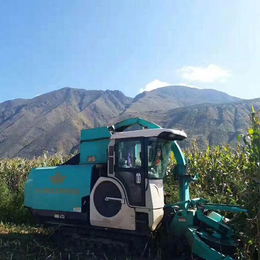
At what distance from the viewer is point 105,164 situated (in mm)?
7574

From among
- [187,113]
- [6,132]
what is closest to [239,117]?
[187,113]

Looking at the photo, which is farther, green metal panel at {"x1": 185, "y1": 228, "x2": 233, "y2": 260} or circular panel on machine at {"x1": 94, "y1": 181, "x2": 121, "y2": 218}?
circular panel on machine at {"x1": 94, "y1": 181, "x2": 121, "y2": 218}

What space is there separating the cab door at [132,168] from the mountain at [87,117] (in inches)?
1946

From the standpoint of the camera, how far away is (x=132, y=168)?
690cm

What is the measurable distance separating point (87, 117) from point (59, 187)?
130m

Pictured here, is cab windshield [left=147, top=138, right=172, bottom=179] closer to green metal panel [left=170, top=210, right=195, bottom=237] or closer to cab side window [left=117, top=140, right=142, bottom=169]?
cab side window [left=117, top=140, right=142, bottom=169]

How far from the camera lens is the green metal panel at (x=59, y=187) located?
295 inches

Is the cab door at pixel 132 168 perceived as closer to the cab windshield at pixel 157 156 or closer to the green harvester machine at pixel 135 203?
the green harvester machine at pixel 135 203

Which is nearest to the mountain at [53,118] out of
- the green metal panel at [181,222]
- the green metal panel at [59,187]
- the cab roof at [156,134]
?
the green metal panel at [59,187]

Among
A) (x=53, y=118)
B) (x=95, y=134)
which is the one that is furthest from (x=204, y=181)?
(x=53, y=118)

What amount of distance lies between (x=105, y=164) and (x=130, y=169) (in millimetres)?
861

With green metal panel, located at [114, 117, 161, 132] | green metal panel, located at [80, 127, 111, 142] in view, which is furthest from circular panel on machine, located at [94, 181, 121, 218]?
green metal panel, located at [114, 117, 161, 132]

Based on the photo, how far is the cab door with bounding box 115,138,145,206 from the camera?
22.1 feet

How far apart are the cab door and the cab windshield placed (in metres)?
0.16
